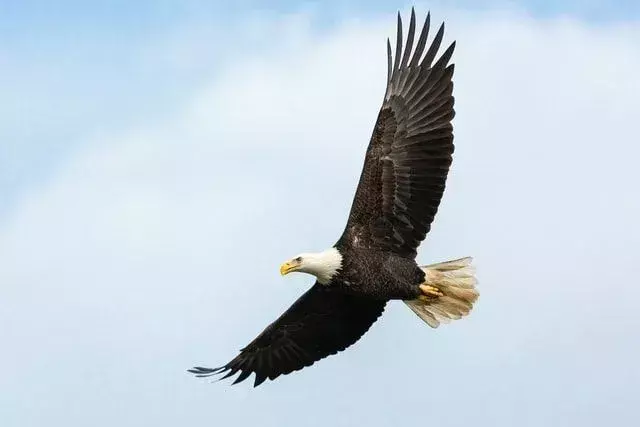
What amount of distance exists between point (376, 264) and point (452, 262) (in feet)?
2.99

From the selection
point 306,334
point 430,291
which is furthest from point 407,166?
point 306,334

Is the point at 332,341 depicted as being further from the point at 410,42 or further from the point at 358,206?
the point at 410,42

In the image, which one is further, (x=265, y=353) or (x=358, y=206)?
(x=265, y=353)

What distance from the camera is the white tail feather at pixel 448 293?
16891mm

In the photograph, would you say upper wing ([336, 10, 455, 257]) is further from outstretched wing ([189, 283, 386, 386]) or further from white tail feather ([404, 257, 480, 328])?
outstretched wing ([189, 283, 386, 386])

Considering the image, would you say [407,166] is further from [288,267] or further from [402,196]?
[288,267]

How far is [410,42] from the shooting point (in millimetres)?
16812

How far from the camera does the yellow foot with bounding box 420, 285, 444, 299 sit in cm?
1677

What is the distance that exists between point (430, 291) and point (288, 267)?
1.47 metres

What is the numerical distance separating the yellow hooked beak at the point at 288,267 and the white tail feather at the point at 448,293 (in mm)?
1291

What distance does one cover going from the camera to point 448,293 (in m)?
17.0

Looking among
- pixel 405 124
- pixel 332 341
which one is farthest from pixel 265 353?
pixel 405 124

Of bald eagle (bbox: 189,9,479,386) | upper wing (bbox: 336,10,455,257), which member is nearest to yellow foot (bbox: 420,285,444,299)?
bald eagle (bbox: 189,9,479,386)

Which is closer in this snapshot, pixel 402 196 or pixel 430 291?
pixel 402 196
